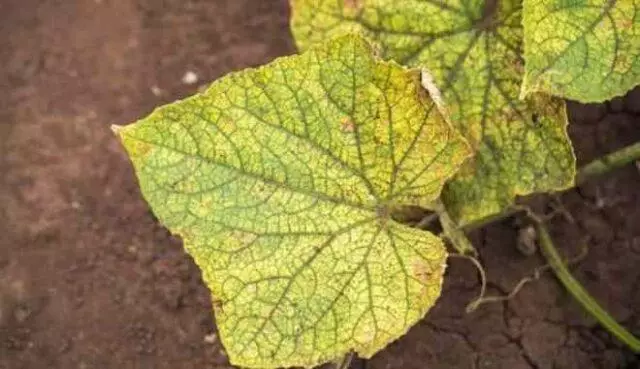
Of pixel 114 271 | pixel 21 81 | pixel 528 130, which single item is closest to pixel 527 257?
pixel 528 130

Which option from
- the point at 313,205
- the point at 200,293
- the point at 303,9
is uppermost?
the point at 303,9

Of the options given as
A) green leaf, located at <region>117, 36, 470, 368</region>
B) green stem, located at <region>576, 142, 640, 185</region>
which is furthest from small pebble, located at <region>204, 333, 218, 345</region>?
green stem, located at <region>576, 142, 640, 185</region>

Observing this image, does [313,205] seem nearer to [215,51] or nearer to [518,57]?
[518,57]

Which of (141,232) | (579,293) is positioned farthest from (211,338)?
(579,293)

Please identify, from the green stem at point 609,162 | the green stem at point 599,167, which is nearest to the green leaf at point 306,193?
the green stem at point 599,167

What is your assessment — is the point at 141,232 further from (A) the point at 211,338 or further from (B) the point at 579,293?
(B) the point at 579,293

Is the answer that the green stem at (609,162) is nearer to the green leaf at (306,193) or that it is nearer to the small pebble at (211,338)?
the green leaf at (306,193)
